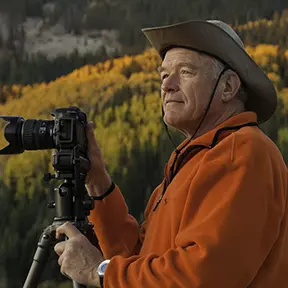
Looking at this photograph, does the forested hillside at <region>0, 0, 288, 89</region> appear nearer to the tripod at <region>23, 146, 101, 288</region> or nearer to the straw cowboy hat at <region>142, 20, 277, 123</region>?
the straw cowboy hat at <region>142, 20, 277, 123</region>

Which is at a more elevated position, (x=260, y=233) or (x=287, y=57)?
(x=287, y=57)

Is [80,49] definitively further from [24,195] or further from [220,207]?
[220,207]

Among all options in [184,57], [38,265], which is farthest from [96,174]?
[184,57]

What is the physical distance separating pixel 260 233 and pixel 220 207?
3.0 inches

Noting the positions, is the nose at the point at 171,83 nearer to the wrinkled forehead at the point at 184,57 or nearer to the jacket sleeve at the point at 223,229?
the wrinkled forehead at the point at 184,57

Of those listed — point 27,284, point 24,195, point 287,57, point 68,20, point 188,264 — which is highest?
point 68,20

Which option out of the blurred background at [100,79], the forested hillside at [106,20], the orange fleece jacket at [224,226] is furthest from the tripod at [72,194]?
the forested hillside at [106,20]

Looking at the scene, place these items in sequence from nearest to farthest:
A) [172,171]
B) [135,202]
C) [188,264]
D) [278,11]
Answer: [188,264] < [172,171] < [135,202] < [278,11]

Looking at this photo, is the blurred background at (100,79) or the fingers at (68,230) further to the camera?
the blurred background at (100,79)

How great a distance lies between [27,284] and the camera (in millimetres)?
1111

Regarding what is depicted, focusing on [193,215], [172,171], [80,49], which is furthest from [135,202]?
[193,215]

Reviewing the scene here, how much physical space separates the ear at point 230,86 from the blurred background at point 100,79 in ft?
3.23

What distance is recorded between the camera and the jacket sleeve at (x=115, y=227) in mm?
1152

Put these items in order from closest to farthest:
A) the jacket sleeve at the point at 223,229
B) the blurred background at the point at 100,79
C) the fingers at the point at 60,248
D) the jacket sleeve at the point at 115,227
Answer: the jacket sleeve at the point at 223,229, the fingers at the point at 60,248, the jacket sleeve at the point at 115,227, the blurred background at the point at 100,79
